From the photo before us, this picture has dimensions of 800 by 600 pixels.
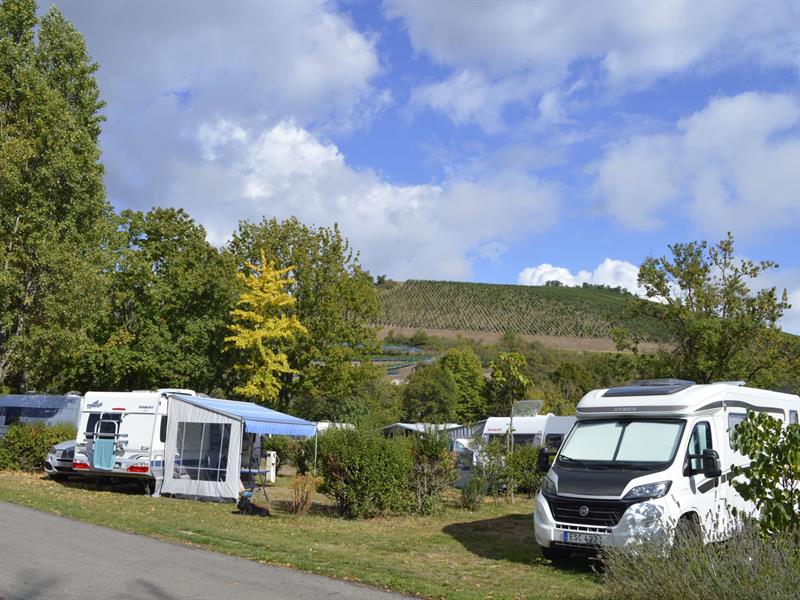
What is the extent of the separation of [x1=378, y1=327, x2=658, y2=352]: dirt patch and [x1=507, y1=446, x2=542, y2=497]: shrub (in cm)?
6908

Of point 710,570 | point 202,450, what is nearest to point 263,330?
point 202,450

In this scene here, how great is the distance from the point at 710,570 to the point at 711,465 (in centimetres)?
402

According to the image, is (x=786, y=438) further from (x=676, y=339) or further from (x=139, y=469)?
(x=676, y=339)

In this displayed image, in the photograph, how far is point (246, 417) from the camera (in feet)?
59.7

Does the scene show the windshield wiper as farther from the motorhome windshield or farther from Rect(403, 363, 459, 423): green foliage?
Rect(403, 363, 459, 423): green foliage

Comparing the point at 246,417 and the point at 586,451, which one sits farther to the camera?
the point at 246,417

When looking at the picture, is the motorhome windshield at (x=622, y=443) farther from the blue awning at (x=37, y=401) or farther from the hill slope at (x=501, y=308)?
the hill slope at (x=501, y=308)

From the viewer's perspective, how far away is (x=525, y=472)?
19625mm

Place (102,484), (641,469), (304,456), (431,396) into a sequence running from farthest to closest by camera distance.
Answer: (431,396)
(102,484)
(304,456)
(641,469)

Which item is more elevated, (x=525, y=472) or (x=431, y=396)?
(x=431, y=396)

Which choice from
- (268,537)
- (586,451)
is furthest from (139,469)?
(586,451)

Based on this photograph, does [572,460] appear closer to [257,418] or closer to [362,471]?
[362,471]

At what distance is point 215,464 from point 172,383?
1213 cm

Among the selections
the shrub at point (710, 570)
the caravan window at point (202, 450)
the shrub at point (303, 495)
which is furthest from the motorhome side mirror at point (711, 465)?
the caravan window at point (202, 450)
